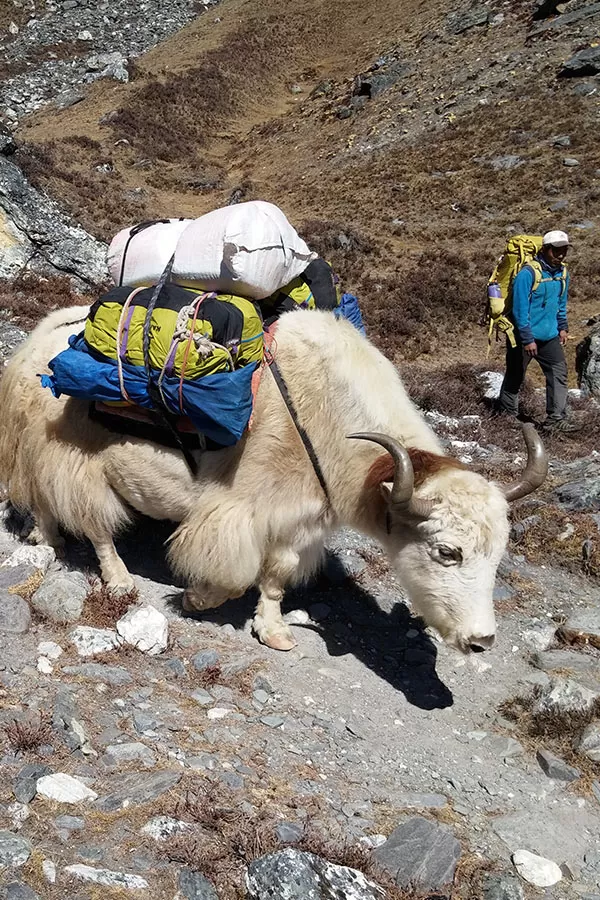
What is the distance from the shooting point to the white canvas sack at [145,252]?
407 cm

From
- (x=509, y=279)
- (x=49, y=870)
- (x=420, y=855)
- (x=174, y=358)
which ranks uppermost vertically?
(x=174, y=358)

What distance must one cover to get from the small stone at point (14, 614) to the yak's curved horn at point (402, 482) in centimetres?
193

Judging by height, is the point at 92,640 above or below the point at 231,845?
below

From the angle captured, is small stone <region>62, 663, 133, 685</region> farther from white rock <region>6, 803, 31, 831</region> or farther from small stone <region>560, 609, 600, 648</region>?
small stone <region>560, 609, 600, 648</region>

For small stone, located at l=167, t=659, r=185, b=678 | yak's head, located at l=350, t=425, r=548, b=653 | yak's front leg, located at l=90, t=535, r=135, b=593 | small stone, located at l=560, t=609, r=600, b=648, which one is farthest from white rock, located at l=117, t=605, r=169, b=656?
small stone, located at l=560, t=609, r=600, b=648

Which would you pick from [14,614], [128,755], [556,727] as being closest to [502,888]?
[556,727]

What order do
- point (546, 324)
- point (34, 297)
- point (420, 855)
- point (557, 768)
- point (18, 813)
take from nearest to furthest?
point (18, 813), point (420, 855), point (557, 768), point (546, 324), point (34, 297)

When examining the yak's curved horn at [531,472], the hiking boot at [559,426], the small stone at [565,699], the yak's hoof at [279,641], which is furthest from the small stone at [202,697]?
the hiking boot at [559,426]

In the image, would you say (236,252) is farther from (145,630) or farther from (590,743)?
(590,743)

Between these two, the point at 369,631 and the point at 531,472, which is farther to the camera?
the point at 369,631

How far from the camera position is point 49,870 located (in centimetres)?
202

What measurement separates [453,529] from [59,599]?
217 cm

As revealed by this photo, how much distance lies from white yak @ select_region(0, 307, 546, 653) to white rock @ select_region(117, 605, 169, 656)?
1.10 ft

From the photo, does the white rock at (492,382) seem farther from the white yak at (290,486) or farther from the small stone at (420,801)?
the small stone at (420,801)
